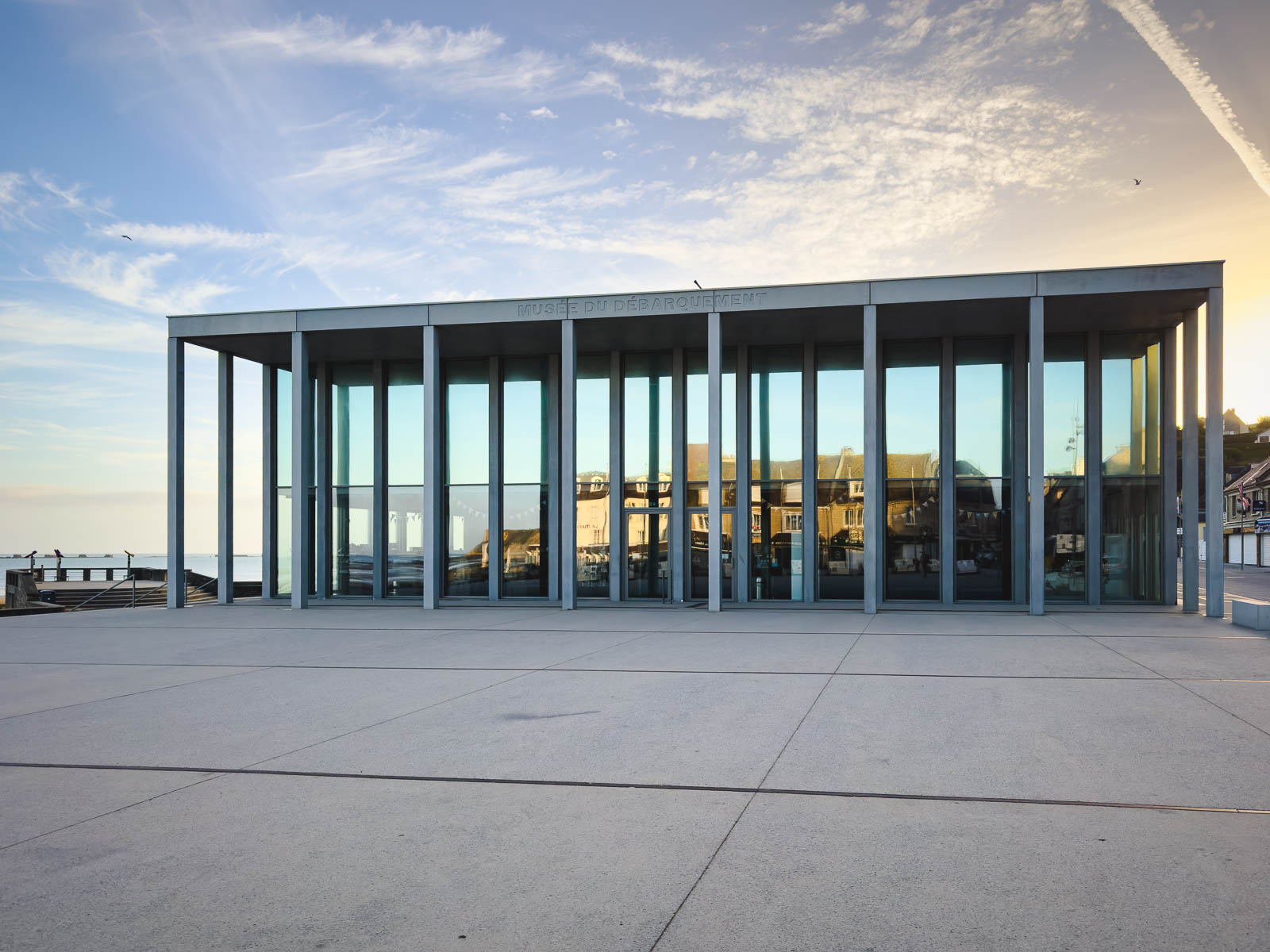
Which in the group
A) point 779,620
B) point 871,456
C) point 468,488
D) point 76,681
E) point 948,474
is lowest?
point 779,620

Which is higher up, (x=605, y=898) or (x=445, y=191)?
(x=445, y=191)

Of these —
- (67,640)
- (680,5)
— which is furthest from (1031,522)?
(67,640)

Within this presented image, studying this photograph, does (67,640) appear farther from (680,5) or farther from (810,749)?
(680,5)

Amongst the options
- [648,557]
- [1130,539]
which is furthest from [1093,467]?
[648,557]

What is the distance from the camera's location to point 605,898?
393 centimetres

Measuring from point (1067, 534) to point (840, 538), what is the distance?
4854 millimetres

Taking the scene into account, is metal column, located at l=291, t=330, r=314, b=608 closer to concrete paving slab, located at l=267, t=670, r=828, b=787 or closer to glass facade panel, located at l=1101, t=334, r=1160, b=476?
concrete paving slab, located at l=267, t=670, r=828, b=787

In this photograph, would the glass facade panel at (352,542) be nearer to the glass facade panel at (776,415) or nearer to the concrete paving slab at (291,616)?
the concrete paving slab at (291,616)

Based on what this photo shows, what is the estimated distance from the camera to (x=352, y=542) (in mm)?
23312

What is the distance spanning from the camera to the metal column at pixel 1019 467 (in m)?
19.9

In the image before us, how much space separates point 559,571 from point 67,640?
33.6 ft

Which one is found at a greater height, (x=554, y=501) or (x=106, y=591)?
(x=554, y=501)

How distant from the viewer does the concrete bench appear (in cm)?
1449

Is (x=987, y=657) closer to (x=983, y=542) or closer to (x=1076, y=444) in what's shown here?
(x=983, y=542)
